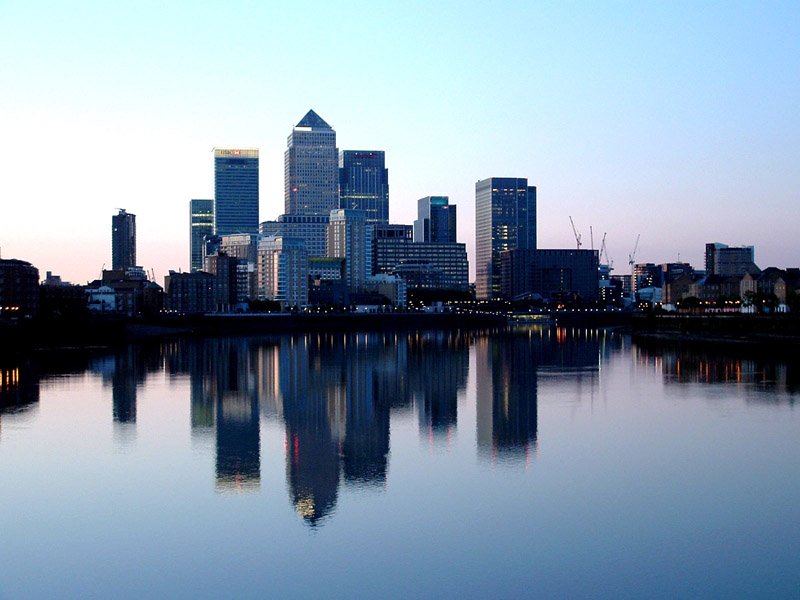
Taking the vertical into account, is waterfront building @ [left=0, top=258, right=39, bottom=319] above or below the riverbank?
above

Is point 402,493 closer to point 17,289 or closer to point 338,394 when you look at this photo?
point 338,394

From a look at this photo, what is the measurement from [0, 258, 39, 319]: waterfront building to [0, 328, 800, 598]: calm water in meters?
87.2

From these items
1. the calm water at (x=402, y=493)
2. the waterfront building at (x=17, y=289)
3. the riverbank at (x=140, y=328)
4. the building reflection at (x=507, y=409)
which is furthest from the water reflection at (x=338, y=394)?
the waterfront building at (x=17, y=289)

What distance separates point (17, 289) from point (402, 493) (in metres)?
120

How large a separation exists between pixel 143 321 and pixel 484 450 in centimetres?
12865

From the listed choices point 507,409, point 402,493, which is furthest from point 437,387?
point 402,493

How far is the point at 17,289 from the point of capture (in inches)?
5084

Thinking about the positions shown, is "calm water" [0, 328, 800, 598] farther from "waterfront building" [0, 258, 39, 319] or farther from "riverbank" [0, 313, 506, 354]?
"waterfront building" [0, 258, 39, 319]

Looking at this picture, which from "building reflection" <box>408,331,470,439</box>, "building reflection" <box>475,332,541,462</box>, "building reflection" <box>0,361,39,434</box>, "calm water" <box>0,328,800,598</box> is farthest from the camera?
"building reflection" <box>0,361,39,434</box>

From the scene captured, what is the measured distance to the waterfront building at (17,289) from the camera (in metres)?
127

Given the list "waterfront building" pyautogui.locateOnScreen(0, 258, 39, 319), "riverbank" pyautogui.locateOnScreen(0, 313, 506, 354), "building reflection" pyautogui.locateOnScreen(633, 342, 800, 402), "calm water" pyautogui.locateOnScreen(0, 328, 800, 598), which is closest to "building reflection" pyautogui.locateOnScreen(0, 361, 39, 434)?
"calm water" pyautogui.locateOnScreen(0, 328, 800, 598)

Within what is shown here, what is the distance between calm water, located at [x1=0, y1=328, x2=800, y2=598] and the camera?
17.1 m

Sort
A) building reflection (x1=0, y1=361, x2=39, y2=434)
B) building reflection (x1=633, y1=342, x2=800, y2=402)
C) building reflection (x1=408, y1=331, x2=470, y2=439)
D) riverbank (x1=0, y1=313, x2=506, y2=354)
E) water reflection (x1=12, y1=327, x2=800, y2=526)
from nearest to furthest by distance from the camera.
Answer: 1. water reflection (x1=12, y1=327, x2=800, y2=526)
2. building reflection (x1=408, y1=331, x2=470, y2=439)
3. building reflection (x1=0, y1=361, x2=39, y2=434)
4. building reflection (x1=633, y1=342, x2=800, y2=402)
5. riverbank (x1=0, y1=313, x2=506, y2=354)

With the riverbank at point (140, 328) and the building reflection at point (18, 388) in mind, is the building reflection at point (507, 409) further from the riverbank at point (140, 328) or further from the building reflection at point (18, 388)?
the riverbank at point (140, 328)
